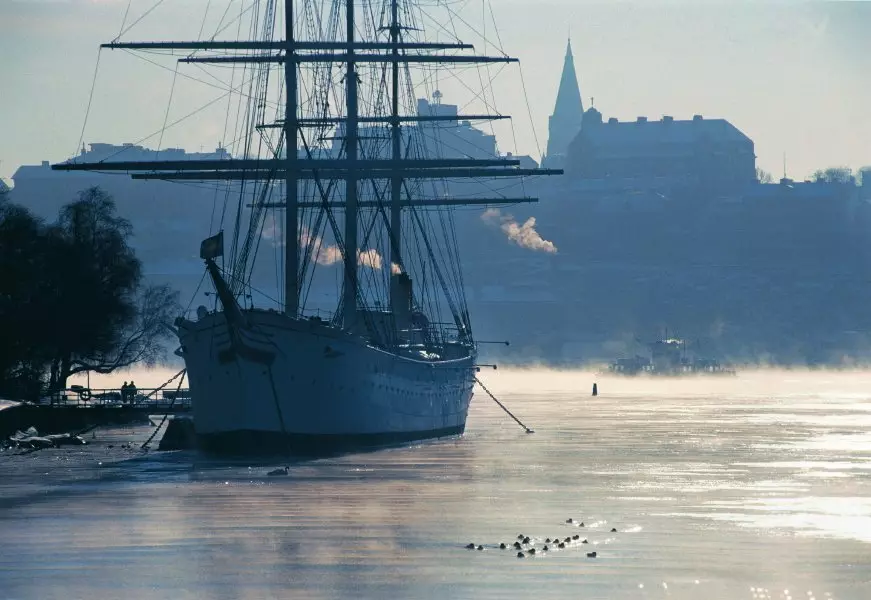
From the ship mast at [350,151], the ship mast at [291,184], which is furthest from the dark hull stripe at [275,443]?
the ship mast at [350,151]

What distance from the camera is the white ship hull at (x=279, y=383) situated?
6994 cm

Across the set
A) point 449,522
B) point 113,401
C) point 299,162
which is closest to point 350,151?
point 299,162

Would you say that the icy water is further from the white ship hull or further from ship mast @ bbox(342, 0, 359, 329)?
ship mast @ bbox(342, 0, 359, 329)

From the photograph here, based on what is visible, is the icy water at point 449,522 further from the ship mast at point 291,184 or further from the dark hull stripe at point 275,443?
the ship mast at point 291,184

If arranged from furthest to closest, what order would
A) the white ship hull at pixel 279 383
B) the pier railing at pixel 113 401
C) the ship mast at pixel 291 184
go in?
the pier railing at pixel 113 401
the ship mast at pixel 291 184
the white ship hull at pixel 279 383

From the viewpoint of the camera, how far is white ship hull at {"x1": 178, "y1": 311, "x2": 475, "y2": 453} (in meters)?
69.9

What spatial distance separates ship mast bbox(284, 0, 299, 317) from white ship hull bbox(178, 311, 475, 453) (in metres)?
4.62

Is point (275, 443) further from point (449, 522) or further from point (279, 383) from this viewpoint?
point (449, 522)

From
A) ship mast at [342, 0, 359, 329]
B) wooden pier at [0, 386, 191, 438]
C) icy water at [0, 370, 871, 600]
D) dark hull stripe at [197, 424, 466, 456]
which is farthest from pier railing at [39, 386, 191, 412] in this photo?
dark hull stripe at [197, 424, 466, 456]

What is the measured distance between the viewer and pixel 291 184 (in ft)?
260

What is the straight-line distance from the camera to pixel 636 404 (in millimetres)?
132875

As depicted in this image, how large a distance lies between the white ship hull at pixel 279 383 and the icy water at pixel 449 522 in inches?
87.2

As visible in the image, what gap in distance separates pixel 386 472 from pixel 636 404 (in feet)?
242

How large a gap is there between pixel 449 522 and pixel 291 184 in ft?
119
